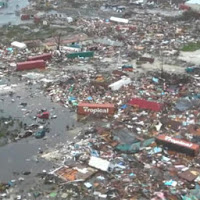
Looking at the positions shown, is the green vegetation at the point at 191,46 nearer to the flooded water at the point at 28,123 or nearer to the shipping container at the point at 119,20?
the shipping container at the point at 119,20

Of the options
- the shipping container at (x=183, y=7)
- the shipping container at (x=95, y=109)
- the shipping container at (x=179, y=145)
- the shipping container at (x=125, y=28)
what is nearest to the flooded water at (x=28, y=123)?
the shipping container at (x=95, y=109)

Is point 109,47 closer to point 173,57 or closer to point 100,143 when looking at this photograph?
point 173,57

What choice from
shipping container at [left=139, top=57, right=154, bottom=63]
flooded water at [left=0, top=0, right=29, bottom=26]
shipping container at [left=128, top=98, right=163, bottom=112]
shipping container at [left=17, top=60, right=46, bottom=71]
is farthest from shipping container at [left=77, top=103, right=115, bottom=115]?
flooded water at [left=0, top=0, right=29, bottom=26]

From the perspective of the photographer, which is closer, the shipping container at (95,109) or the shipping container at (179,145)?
the shipping container at (179,145)

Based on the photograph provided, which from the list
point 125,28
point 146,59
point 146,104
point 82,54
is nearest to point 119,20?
point 125,28

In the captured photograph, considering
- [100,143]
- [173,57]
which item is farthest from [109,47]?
[100,143]

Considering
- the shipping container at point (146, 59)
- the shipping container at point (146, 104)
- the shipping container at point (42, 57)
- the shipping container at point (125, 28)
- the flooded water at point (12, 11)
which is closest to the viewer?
the shipping container at point (146, 104)

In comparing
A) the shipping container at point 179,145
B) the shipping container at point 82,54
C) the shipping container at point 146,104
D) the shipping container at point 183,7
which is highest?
the shipping container at point 179,145
